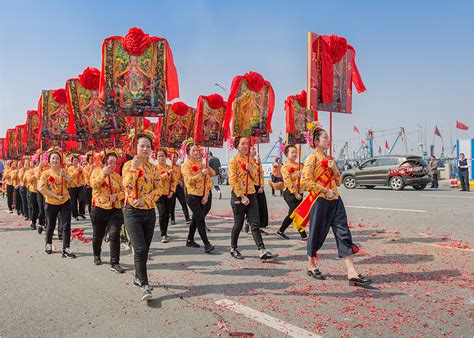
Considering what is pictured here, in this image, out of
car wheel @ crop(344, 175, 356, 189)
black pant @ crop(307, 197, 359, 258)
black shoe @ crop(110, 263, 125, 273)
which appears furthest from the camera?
car wheel @ crop(344, 175, 356, 189)

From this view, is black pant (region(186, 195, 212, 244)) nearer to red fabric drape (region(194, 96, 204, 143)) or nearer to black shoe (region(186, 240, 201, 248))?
black shoe (region(186, 240, 201, 248))

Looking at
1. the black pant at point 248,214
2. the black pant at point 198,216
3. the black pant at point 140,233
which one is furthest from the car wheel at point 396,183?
the black pant at point 140,233

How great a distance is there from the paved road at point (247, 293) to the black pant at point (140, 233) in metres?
0.30

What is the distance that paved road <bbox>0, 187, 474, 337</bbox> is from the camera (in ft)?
11.3

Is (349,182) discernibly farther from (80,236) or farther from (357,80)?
(80,236)

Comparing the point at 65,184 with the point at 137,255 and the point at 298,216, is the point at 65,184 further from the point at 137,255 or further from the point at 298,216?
the point at 298,216

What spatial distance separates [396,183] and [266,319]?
17.6 m

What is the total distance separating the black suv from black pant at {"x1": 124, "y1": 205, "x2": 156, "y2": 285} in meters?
17.0

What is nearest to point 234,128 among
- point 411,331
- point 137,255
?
point 137,255

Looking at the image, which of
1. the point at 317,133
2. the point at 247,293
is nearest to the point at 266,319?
the point at 247,293

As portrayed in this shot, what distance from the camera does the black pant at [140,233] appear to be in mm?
4370

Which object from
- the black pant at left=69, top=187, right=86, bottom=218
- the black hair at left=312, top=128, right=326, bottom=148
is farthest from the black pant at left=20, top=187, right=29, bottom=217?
the black hair at left=312, top=128, right=326, bottom=148

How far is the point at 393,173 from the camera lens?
19.6 m

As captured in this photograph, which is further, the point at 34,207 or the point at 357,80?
the point at 34,207
